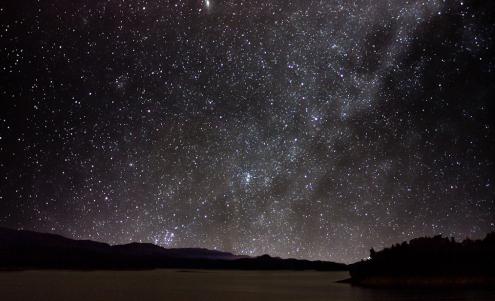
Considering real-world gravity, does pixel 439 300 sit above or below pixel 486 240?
below

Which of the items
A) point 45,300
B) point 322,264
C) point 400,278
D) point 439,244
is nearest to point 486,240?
point 439,244

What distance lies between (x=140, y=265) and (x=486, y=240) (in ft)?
465

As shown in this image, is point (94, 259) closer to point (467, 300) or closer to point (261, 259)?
point (261, 259)

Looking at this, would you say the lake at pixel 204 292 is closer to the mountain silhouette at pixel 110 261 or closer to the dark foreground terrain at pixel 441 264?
the dark foreground terrain at pixel 441 264

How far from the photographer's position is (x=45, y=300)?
2992 centimetres

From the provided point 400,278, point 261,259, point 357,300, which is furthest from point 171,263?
point 357,300

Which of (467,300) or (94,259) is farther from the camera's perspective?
(94,259)

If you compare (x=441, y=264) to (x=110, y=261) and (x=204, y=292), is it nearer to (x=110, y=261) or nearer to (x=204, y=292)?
(x=204, y=292)

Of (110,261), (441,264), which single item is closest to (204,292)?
(441,264)

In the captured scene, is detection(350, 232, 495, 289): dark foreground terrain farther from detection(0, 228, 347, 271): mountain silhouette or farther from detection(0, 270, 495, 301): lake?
detection(0, 228, 347, 271): mountain silhouette

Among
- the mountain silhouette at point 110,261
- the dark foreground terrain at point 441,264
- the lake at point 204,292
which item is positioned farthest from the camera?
the mountain silhouette at point 110,261

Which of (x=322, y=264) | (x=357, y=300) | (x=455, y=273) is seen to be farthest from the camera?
(x=322, y=264)

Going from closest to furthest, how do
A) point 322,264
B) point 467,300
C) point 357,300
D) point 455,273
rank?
point 467,300 → point 357,300 → point 455,273 → point 322,264

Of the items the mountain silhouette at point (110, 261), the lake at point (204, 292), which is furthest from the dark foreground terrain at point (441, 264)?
the mountain silhouette at point (110, 261)
